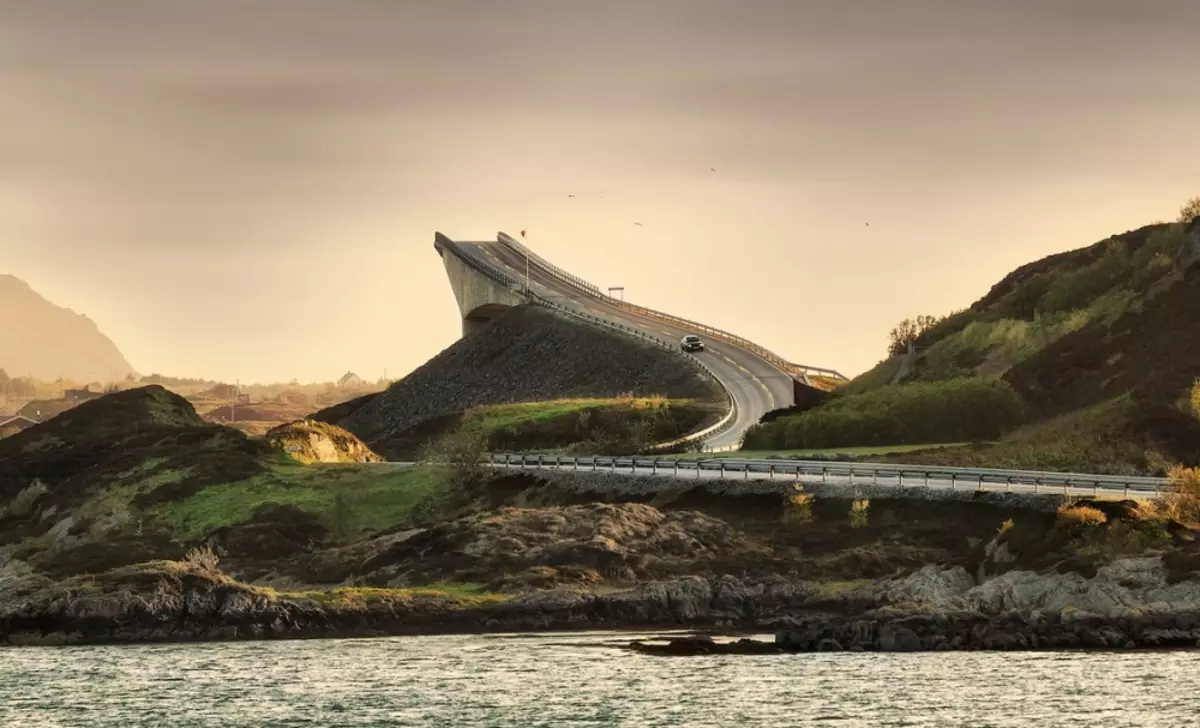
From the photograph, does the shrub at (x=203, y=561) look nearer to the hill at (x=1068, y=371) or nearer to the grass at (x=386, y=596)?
the grass at (x=386, y=596)

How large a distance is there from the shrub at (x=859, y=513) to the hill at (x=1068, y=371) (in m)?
14.4

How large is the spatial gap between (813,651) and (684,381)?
84.1 metres

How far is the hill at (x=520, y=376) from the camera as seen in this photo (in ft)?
490

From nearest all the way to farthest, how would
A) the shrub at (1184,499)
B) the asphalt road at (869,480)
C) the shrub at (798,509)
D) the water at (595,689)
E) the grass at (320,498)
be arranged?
the water at (595,689) → the shrub at (1184,499) → the asphalt road at (869,480) → the shrub at (798,509) → the grass at (320,498)

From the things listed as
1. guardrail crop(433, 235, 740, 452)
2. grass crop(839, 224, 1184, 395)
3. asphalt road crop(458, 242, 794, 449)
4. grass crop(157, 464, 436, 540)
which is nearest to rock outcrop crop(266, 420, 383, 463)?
grass crop(157, 464, 436, 540)

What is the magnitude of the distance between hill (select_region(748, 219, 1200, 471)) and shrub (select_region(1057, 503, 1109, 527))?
2152 centimetres

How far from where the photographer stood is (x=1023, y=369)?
4685 inches

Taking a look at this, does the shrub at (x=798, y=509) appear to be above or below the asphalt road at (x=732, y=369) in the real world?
below

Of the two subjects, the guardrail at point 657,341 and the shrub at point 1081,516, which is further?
the guardrail at point 657,341

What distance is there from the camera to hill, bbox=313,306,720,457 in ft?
490

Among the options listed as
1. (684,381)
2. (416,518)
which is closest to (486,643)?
(416,518)

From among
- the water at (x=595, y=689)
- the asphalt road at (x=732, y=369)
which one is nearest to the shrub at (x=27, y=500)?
the asphalt road at (x=732, y=369)

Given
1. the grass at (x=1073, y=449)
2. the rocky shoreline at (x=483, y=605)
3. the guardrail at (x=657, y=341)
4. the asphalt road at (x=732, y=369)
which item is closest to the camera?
the rocky shoreline at (x=483, y=605)

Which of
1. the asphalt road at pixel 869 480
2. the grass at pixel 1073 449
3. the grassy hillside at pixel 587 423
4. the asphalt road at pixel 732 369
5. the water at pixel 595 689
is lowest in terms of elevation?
the water at pixel 595 689
